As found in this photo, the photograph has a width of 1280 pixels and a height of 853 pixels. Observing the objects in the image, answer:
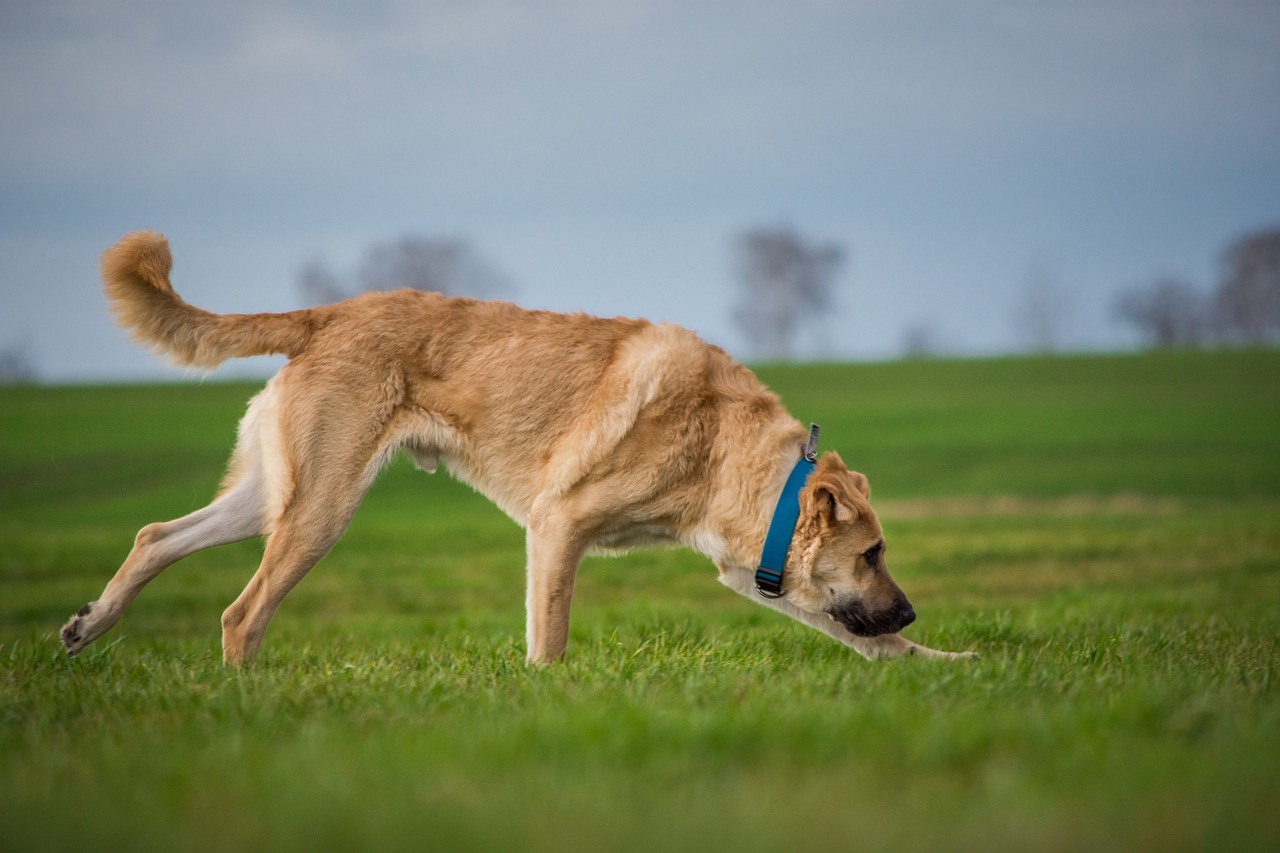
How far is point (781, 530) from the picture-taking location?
216 inches

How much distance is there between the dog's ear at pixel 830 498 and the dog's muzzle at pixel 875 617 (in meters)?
0.46

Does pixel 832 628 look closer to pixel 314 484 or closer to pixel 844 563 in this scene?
pixel 844 563

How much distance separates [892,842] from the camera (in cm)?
243

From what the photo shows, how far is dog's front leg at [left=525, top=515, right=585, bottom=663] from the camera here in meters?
5.41

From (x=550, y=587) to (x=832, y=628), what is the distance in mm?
1562

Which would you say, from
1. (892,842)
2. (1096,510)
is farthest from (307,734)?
(1096,510)

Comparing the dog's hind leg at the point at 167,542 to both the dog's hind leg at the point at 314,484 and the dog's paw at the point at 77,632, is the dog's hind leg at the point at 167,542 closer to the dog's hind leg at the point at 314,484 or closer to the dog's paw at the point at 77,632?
the dog's paw at the point at 77,632

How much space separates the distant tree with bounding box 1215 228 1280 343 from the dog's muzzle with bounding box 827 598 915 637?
250 feet

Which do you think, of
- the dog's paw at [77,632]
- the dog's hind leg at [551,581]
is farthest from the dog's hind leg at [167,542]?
the dog's hind leg at [551,581]

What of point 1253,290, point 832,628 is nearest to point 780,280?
point 1253,290

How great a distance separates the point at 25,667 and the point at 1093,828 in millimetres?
4624

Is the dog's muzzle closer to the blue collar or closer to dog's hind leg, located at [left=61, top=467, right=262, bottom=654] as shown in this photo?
the blue collar

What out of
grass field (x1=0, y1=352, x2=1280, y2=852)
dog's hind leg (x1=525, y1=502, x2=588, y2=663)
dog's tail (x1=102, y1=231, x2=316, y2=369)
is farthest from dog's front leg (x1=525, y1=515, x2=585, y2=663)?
dog's tail (x1=102, y1=231, x2=316, y2=369)

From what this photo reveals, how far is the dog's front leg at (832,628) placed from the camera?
5672 millimetres
